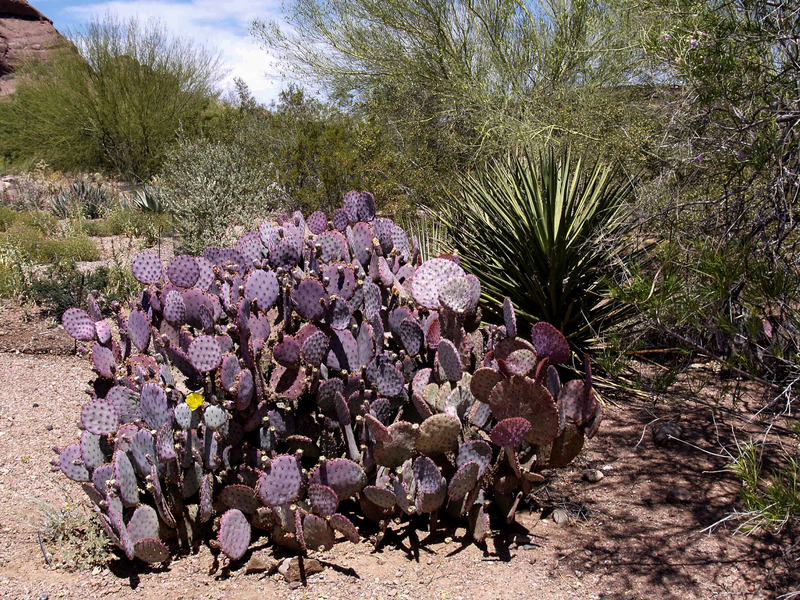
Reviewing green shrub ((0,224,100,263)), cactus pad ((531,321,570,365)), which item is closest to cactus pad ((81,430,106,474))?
cactus pad ((531,321,570,365))

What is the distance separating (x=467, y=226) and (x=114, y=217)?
27.1ft

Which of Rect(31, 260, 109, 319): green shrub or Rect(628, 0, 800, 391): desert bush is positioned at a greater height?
Rect(628, 0, 800, 391): desert bush

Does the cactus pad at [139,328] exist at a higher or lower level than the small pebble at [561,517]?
higher

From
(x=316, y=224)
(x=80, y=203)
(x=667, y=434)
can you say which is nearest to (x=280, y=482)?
(x=316, y=224)

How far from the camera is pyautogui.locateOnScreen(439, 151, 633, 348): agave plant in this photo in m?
4.58

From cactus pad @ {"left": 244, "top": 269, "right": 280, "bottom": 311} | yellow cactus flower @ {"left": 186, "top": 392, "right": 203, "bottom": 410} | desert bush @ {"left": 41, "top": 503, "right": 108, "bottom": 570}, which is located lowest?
desert bush @ {"left": 41, "top": 503, "right": 108, "bottom": 570}

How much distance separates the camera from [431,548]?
2.92m

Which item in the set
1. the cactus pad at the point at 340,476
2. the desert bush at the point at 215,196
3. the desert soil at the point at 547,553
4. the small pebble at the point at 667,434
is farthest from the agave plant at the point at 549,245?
the desert bush at the point at 215,196

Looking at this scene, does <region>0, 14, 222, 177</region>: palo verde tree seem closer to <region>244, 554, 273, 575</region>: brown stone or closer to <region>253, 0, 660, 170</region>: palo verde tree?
<region>253, 0, 660, 170</region>: palo verde tree

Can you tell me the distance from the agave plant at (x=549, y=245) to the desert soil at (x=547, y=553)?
3.79ft

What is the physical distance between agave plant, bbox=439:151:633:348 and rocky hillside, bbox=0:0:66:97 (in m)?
44.4

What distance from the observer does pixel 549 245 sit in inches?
185

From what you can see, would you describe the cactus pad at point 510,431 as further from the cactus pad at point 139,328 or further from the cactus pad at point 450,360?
the cactus pad at point 139,328

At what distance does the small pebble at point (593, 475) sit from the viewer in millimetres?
3457
